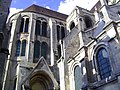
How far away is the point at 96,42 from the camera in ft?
38.1

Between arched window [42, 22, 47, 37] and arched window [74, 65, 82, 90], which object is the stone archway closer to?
arched window [74, 65, 82, 90]

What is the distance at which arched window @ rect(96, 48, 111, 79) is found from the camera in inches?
405

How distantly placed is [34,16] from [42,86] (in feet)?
30.7

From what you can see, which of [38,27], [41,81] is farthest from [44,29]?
[41,81]

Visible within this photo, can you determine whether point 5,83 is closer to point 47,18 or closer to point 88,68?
point 88,68

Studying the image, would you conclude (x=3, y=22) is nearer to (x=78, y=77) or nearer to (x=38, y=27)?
(x=78, y=77)

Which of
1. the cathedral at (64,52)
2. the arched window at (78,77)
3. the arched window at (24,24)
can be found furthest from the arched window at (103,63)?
the arched window at (24,24)

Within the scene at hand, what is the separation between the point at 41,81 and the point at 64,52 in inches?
134

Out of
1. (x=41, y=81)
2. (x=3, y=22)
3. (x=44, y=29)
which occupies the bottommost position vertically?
(x=41, y=81)

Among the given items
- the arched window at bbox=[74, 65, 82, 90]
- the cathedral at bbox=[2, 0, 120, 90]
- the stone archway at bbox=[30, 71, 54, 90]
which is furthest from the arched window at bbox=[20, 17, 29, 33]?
the arched window at bbox=[74, 65, 82, 90]

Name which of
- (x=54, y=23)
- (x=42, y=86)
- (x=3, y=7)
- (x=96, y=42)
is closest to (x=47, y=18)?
(x=54, y=23)

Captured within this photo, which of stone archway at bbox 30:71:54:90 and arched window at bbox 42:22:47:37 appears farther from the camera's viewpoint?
arched window at bbox 42:22:47:37

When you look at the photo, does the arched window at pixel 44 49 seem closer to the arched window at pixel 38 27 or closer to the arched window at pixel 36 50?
the arched window at pixel 36 50

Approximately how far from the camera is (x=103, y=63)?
35.3ft
